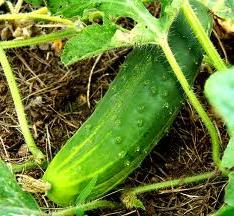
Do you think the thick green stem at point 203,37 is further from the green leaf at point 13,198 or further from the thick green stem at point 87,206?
the green leaf at point 13,198

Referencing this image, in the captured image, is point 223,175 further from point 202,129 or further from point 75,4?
point 75,4

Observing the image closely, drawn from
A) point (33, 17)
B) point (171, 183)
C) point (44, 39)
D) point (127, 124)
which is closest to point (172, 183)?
point (171, 183)

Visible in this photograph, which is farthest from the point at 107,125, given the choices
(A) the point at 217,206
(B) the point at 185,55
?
(A) the point at 217,206

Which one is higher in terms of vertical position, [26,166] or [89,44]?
[89,44]

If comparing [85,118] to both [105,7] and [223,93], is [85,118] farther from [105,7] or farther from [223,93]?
[223,93]

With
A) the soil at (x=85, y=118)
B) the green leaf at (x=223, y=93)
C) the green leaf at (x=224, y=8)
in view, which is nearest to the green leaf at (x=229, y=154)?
the green leaf at (x=223, y=93)

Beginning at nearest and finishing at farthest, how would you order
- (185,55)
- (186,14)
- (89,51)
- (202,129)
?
(89,51) < (186,14) < (185,55) < (202,129)
